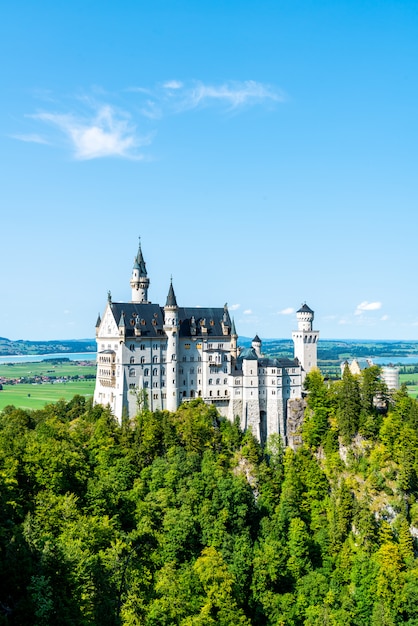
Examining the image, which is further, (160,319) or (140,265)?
(140,265)

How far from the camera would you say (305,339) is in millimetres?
99875

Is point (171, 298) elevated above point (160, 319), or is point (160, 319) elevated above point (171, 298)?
point (171, 298)

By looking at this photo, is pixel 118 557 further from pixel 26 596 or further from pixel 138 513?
pixel 26 596

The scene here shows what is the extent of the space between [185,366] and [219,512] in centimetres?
2593

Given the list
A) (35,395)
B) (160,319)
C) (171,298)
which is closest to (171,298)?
(171,298)

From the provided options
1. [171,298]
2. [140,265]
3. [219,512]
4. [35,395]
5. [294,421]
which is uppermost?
[140,265]

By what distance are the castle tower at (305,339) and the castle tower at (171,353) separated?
1921 centimetres

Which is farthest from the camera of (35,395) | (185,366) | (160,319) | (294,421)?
(35,395)

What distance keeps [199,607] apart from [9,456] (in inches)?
1043

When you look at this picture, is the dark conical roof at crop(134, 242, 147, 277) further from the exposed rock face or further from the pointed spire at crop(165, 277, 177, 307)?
the exposed rock face

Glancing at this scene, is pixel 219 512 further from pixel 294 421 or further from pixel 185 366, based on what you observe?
pixel 185 366

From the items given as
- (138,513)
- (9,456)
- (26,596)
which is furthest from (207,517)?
(26,596)

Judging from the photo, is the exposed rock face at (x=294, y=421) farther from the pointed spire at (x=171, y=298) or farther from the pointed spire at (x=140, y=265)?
the pointed spire at (x=140, y=265)

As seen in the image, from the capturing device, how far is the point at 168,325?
9375cm
